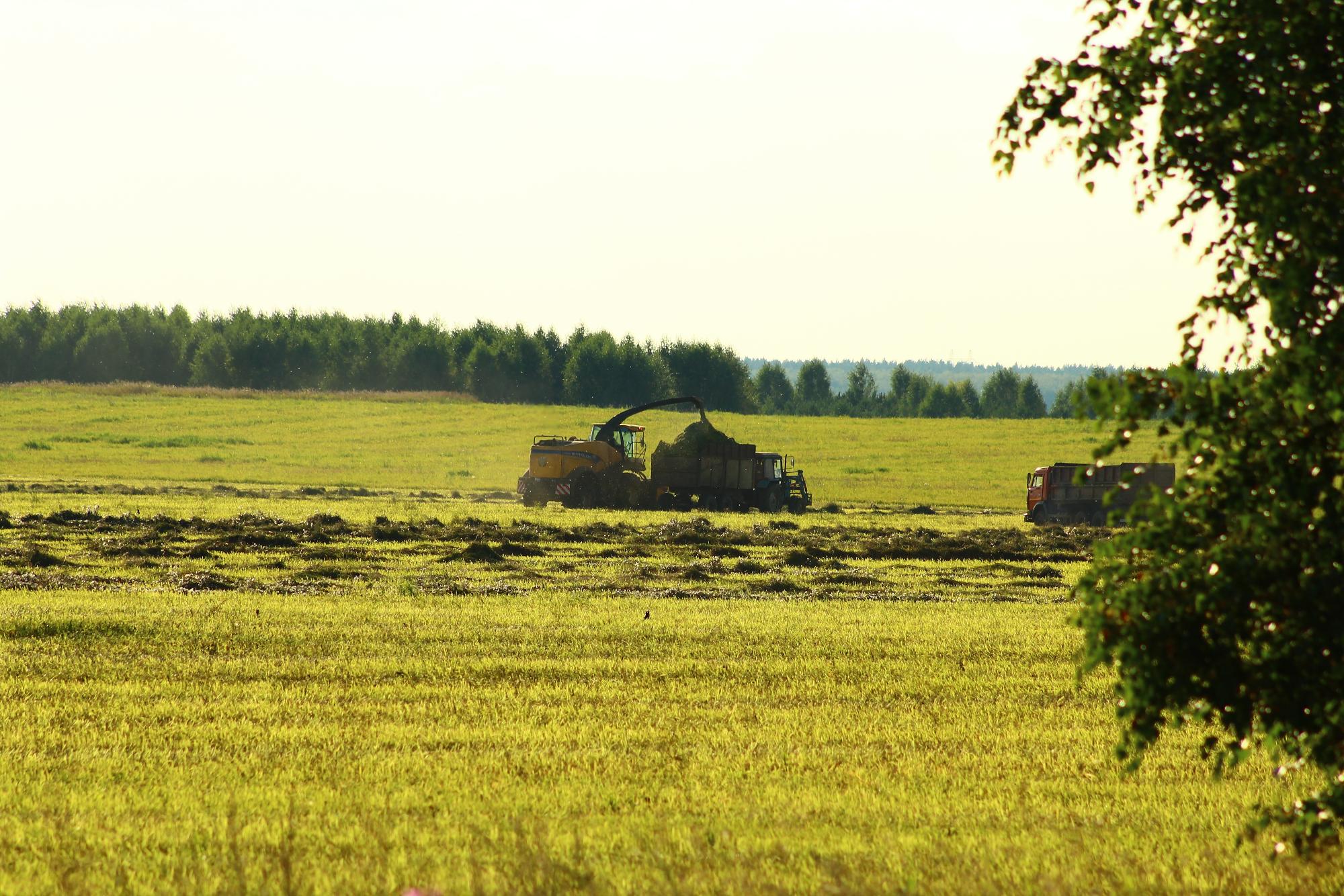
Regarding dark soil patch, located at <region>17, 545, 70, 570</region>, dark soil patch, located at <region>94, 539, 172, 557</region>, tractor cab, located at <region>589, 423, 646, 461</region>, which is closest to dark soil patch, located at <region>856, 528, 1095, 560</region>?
tractor cab, located at <region>589, 423, 646, 461</region>

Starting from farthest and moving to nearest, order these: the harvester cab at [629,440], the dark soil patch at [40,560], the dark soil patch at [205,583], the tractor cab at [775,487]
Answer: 1. the harvester cab at [629,440]
2. the tractor cab at [775,487]
3. the dark soil patch at [40,560]
4. the dark soil patch at [205,583]

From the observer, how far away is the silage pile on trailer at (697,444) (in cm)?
4816

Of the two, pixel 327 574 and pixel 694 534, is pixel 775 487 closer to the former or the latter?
pixel 694 534

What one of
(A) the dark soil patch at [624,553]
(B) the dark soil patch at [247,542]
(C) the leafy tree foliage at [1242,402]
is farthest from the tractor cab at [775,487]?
(C) the leafy tree foliage at [1242,402]

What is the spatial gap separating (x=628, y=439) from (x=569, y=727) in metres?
37.8

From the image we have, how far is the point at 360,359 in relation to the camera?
151 m

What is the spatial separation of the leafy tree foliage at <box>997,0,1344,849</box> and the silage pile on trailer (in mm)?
40995

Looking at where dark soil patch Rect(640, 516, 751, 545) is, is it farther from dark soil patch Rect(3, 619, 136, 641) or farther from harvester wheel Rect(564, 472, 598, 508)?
dark soil patch Rect(3, 619, 136, 641)

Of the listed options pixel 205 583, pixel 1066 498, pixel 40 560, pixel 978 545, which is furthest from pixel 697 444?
pixel 205 583

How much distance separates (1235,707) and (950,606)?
52.1 feet

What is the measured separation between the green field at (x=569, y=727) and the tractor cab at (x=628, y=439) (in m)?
17.2

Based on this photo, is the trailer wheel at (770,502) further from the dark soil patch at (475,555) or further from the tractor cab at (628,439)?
the dark soil patch at (475,555)

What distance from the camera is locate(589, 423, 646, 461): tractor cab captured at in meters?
49.6

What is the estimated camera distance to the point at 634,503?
47.7 meters
